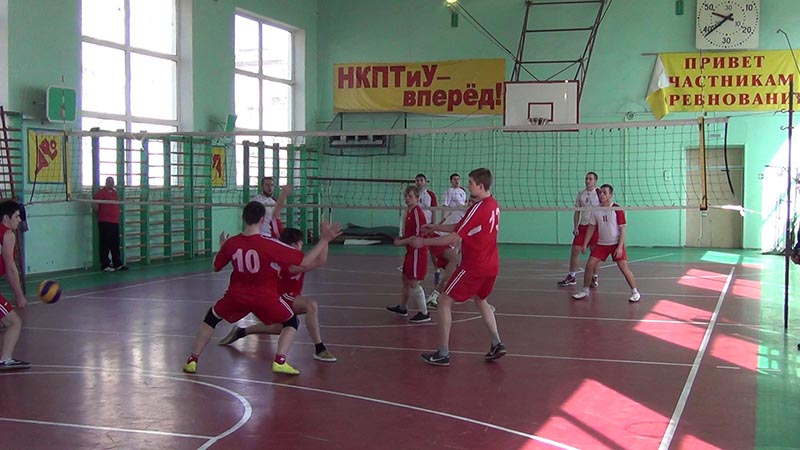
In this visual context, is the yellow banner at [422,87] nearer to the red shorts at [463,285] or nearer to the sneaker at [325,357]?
the red shorts at [463,285]

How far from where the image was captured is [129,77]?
53.2 ft

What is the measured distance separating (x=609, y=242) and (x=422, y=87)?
11844 mm

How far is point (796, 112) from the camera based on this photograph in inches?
736

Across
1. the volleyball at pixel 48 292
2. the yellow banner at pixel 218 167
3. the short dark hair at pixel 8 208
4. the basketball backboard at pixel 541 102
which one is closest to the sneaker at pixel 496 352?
the volleyball at pixel 48 292

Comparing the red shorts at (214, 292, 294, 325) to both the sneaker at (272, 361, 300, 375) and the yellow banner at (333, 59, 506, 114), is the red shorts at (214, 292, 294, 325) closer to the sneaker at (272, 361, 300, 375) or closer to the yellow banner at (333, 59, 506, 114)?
the sneaker at (272, 361, 300, 375)

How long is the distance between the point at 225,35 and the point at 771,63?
13.1 m

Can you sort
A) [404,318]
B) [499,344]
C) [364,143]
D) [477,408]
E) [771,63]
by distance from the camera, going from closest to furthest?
[477,408] → [499,344] → [404,318] → [771,63] → [364,143]

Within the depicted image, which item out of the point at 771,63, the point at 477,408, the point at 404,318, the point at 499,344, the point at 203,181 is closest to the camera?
the point at 477,408

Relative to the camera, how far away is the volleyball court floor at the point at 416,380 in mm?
4914

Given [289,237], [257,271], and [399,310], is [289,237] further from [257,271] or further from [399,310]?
[399,310]

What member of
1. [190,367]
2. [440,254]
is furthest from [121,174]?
[190,367]

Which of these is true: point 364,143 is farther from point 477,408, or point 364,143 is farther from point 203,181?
point 477,408

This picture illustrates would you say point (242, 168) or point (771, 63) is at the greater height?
point (771, 63)

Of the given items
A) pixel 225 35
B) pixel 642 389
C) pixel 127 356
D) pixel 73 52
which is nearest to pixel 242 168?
pixel 225 35
